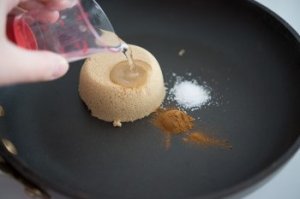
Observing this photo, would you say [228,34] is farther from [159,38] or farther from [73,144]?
[73,144]

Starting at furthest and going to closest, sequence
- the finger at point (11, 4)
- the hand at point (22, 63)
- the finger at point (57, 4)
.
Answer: the finger at point (57, 4), the finger at point (11, 4), the hand at point (22, 63)

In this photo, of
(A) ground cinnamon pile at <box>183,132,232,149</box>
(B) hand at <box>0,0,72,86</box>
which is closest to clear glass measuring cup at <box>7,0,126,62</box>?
(B) hand at <box>0,0,72,86</box>

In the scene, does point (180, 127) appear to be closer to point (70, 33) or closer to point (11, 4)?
point (70, 33)

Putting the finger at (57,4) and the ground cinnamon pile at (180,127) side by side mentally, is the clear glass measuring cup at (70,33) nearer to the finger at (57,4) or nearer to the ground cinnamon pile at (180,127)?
the finger at (57,4)

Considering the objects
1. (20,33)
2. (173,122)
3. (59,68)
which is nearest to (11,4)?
(20,33)

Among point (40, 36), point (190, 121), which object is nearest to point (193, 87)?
point (190, 121)

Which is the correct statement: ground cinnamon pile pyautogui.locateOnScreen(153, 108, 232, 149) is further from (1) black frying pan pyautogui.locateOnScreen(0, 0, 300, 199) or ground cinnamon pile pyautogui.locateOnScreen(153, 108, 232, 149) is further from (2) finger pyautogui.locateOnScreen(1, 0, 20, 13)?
(2) finger pyautogui.locateOnScreen(1, 0, 20, 13)

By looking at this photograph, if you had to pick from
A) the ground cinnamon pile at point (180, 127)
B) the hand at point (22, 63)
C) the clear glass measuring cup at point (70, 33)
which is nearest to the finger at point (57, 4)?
the clear glass measuring cup at point (70, 33)
